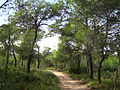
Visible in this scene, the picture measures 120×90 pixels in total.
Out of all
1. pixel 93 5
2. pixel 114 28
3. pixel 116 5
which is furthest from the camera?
pixel 114 28

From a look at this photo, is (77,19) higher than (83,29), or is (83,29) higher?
(77,19)

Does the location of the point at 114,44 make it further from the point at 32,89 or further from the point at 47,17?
the point at 47,17

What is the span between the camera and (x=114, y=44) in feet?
27.3

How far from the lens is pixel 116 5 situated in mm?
7125

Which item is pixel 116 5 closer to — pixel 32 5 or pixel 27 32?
pixel 32 5

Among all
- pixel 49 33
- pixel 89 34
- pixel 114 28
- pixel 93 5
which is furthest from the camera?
pixel 49 33

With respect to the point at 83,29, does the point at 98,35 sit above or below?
below

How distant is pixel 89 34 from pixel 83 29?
4.53 feet

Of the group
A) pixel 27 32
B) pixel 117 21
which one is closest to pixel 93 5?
pixel 117 21

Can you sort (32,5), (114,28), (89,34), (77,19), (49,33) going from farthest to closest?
(49,33) < (32,5) < (77,19) < (89,34) < (114,28)

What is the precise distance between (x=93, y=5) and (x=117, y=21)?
2195 millimetres

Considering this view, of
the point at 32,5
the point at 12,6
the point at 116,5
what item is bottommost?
the point at 116,5

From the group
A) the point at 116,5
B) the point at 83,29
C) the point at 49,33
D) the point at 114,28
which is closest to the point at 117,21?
the point at 114,28

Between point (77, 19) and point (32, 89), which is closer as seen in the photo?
point (32, 89)
